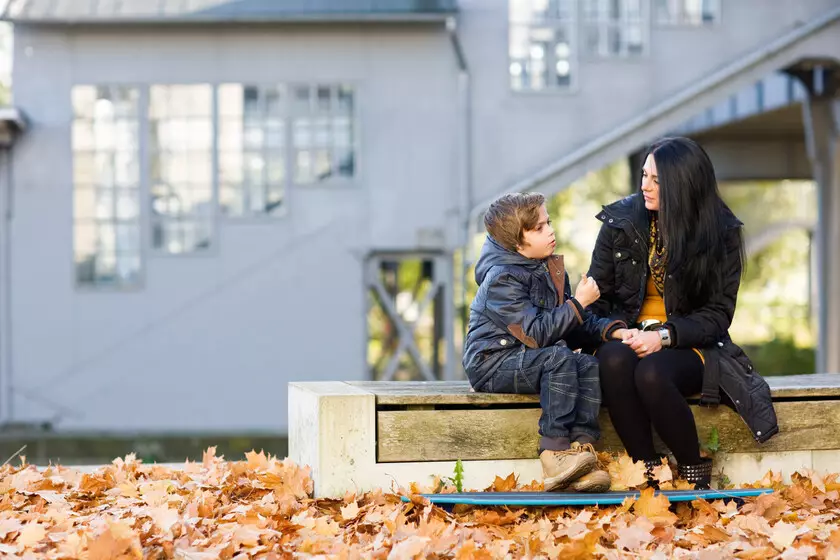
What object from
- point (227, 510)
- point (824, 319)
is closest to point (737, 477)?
point (227, 510)

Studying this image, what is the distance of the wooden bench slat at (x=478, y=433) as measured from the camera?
207 inches

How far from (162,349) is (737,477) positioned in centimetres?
1100

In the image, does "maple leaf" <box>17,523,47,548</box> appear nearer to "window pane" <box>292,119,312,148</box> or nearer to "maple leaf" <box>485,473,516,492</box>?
"maple leaf" <box>485,473,516,492</box>

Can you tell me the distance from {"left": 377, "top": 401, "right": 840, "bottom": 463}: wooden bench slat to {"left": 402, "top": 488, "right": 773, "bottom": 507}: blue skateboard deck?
11.3 inches

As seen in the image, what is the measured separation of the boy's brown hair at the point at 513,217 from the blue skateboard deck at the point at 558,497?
1.09m

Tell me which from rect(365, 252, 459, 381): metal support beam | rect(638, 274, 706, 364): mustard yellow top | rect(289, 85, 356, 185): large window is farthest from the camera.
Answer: rect(289, 85, 356, 185): large window

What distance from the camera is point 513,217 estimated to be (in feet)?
17.5

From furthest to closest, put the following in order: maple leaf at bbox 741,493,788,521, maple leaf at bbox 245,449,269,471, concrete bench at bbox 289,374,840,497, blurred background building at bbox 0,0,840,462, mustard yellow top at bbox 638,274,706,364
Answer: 1. blurred background building at bbox 0,0,840,462
2. maple leaf at bbox 245,449,269,471
3. mustard yellow top at bbox 638,274,706,364
4. concrete bench at bbox 289,374,840,497
5. maple leaf at bbox 741,493,788,521

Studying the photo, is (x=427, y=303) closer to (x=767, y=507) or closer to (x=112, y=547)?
(x=767, y=507)

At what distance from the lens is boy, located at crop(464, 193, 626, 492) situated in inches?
201

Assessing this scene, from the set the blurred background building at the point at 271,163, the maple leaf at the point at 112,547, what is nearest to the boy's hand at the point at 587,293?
the maple leaf at the point at 112,547

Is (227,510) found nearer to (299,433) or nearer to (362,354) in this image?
(299,433)

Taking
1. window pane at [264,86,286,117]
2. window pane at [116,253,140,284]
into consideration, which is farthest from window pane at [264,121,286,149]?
window pane at [116,253,140,284]

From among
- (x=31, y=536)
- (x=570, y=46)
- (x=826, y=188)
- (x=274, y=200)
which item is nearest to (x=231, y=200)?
(x=274, y=200)
